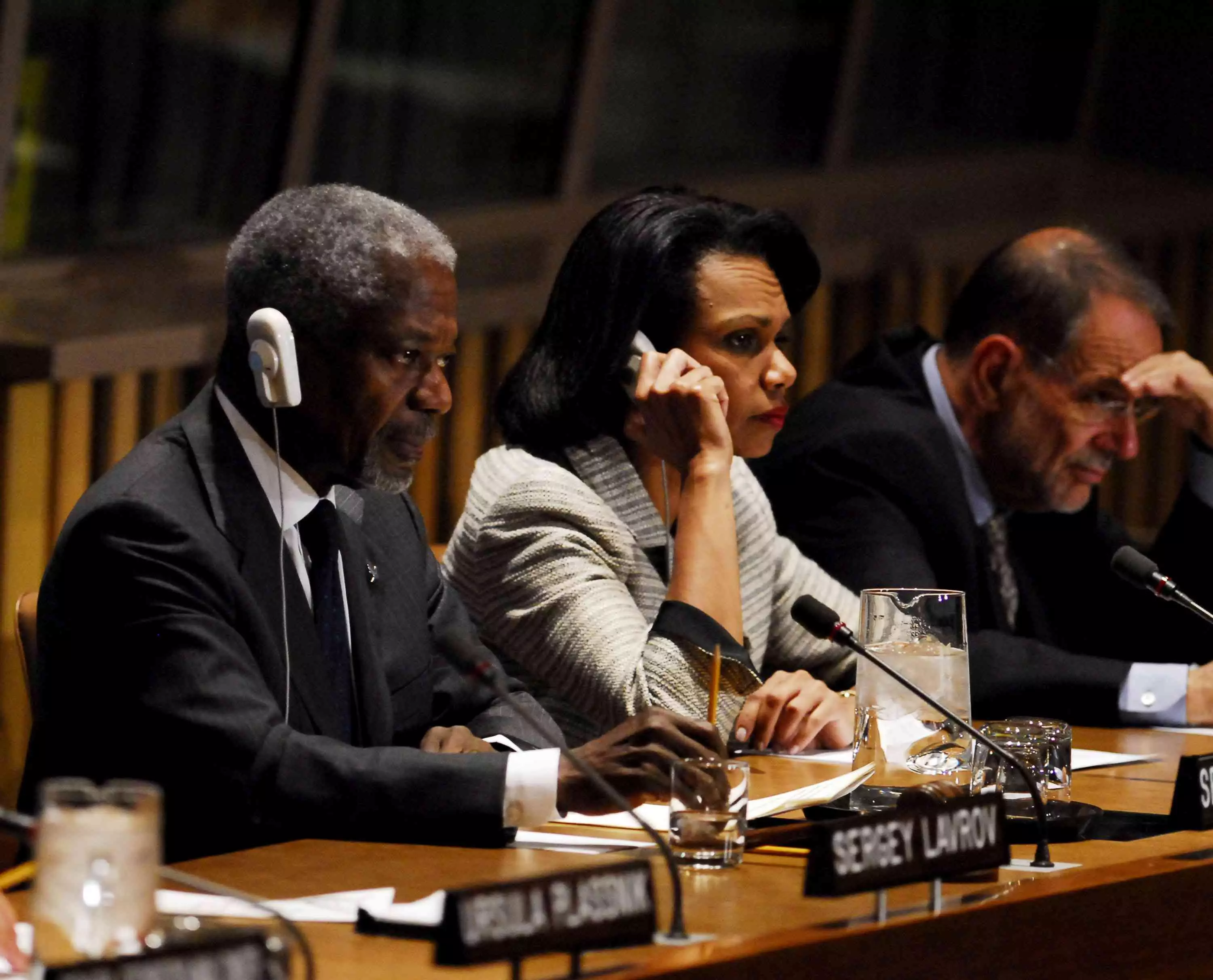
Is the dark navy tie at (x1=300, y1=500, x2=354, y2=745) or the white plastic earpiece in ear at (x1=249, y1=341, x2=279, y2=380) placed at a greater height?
the white plastic earpiece in ear at (x1=249, y1=341, x2=279, y2=380)

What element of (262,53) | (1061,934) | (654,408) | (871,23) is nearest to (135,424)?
(262,53)

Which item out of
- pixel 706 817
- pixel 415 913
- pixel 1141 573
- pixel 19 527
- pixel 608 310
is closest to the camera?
pixel 415 913

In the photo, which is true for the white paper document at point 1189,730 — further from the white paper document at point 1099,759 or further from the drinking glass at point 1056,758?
the drinking glass at point 1056,758

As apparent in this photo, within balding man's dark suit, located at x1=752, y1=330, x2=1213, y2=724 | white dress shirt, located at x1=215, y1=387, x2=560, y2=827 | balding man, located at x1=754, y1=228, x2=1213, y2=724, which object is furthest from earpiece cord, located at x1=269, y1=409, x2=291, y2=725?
balding man, located at x1=754, y1=228, x2=1213, y2=724

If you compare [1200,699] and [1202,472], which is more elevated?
[1202,472]

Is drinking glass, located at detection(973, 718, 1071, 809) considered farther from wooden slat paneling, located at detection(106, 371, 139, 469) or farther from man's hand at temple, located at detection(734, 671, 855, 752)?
wooden slat paneling, located at detection(106, 371, 139, 469)

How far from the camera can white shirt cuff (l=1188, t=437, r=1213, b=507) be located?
11.7 ft

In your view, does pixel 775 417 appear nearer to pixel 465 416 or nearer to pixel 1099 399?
pixel 1099 399

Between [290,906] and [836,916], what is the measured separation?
44 cm

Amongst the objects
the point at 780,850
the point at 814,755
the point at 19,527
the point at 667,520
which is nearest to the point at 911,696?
the point at 780,850

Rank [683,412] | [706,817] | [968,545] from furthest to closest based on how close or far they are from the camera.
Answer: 1. [968,545]
2. [683,412]
3. [706,817]

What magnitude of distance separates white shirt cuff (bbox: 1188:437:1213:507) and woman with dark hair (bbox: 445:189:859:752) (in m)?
0.91

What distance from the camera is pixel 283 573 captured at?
2010 millimetres

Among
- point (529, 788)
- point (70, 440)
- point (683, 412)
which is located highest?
point (683, 412)
